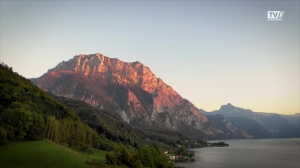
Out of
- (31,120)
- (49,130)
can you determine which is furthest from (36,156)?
(49,130)

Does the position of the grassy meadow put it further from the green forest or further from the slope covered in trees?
the slope covered in trees

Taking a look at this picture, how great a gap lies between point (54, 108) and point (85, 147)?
37517 millimetres

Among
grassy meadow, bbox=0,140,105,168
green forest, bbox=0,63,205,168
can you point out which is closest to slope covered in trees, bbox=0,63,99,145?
green forest, bbox=0,63,205,168

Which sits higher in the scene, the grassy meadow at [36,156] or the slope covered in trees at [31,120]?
the slope covered in trees at [31,120]

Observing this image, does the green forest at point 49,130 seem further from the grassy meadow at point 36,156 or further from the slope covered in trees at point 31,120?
the grassy meadow at point 36,156

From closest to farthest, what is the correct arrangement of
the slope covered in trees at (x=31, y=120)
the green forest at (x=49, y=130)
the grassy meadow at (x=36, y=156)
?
the grassy meadow at (x=36, y=156) → the slope covered in trees at (x=31, y=120) → the green forest at (x=49, y=130)

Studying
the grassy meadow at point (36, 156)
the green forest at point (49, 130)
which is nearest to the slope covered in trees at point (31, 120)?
the green forest at point (49, 130)

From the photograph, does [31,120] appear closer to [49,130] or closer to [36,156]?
[49,130]

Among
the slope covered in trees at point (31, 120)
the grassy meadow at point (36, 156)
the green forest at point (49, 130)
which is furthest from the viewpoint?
the green forest at point (49, 130)

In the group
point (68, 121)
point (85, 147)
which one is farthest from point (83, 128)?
point (85, 147)

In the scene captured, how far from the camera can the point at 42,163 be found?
74.6 m

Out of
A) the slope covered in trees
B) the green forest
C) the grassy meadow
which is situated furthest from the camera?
the green forest

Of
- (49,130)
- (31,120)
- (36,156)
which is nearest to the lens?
(36,156)

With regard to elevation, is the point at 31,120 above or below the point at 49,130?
above
